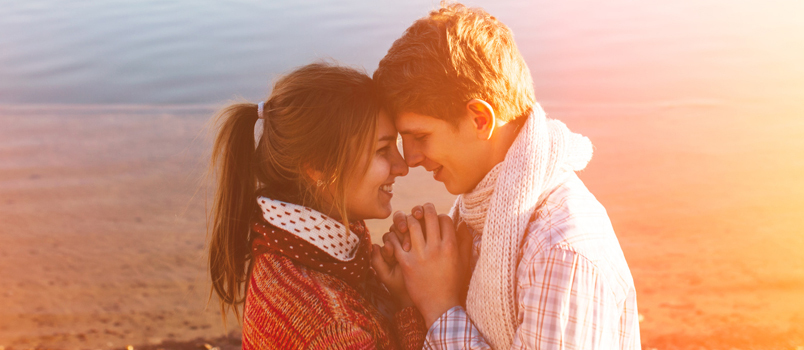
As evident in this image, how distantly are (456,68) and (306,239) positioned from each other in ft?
2.54

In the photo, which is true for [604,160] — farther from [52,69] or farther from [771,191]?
[52,69]

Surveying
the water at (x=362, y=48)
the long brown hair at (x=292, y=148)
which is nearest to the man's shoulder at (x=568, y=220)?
the long brown hair at (x=292, y=148)

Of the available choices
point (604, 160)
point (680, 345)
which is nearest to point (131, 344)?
point (680, 345)

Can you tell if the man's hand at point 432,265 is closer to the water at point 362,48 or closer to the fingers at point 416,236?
the fingers at point 416,236

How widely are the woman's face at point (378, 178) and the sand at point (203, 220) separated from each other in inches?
43.2

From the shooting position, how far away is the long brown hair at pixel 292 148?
6.83 feet

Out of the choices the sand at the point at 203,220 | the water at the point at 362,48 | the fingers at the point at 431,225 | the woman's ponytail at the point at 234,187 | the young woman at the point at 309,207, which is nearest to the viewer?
the young woman at the point at 309,207

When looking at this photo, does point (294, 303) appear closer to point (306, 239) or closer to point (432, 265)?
point (306, 239)

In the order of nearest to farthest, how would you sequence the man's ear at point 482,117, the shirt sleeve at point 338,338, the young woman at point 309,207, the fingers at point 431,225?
1. the shirt sleeve at point 338,338
2. the young woman at point 309,207
3. the man's ear at point 482,117
4. the fingers at point 431,225

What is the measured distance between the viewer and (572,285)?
63.4 inches

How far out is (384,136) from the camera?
84.8 inches

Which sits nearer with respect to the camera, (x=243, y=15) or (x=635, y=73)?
(x=635, y=73)

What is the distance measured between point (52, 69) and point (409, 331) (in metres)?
7.99

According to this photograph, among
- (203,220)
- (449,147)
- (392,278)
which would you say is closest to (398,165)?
(449,147)
